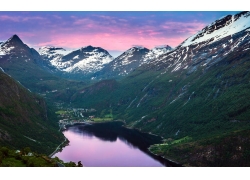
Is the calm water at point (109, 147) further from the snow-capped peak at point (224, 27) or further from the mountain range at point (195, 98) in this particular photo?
the snow-capped peak at point (224, 27)

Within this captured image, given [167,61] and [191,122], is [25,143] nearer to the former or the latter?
[191,122]

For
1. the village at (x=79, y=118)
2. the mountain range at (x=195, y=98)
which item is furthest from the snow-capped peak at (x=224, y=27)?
the village at (x=79, y=118)

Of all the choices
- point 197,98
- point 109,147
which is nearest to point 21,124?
point 109,147

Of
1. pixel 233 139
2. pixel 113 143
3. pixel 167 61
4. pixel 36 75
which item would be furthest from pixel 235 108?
pixel 36 75

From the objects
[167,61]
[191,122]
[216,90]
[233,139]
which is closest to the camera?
[233,139]

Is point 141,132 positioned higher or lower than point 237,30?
lower
